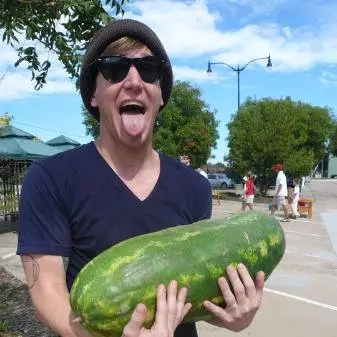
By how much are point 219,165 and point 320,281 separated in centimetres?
6948

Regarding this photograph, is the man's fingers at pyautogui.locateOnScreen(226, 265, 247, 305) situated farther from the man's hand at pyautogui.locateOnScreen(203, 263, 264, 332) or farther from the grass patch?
the grass patch

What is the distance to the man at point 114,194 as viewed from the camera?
1.86 metres

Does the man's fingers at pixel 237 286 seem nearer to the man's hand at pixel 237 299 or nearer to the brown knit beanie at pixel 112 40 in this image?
the man's hand at pixel 237 299

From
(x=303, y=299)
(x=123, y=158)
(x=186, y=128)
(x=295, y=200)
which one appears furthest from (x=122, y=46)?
(x=186, y=128)

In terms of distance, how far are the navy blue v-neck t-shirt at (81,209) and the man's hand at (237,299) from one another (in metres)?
0.28

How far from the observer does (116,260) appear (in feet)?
5.84

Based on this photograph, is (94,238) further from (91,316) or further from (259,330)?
(259,330)

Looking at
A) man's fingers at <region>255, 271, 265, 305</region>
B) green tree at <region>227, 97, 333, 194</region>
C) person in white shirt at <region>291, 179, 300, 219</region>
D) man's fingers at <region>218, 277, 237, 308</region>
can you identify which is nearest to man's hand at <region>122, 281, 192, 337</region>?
man's fingers at <region>218, 277, 237, 308</region>

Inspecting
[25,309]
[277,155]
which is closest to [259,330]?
[25,309]

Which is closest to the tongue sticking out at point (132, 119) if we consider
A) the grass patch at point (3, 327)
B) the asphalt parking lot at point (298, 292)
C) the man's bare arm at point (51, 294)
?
the man's bare arm at point (51, 294)

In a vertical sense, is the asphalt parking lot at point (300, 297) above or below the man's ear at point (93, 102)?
below

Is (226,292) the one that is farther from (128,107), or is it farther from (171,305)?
(128,107)

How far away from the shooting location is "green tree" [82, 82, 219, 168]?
33.1 metres

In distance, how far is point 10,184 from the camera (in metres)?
13.0
